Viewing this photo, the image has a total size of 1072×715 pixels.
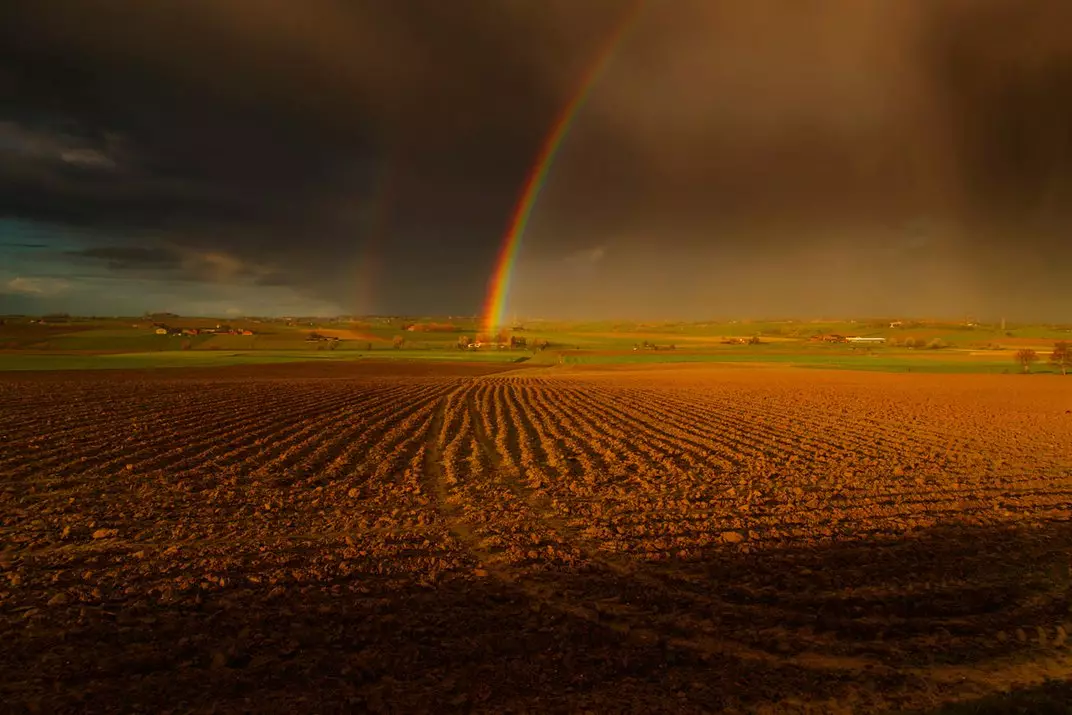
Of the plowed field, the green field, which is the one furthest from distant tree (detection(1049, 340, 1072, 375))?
the plowed field

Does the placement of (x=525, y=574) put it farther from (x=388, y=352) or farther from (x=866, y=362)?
(x=388, y=352)

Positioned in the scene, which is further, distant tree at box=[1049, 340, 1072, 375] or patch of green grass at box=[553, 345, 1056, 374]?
patch of green grass at box=[553, 345, 1056, 374]

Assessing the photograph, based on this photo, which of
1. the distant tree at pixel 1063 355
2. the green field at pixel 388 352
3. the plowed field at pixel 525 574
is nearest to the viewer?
the plowed field at pixel 525 574

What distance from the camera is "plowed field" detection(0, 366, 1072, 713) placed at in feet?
18.3

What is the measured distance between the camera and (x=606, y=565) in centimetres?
874

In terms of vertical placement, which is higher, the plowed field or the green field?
the green field

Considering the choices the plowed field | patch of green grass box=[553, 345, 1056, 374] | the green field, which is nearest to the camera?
the plowed field

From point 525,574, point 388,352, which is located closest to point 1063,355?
point 525,574

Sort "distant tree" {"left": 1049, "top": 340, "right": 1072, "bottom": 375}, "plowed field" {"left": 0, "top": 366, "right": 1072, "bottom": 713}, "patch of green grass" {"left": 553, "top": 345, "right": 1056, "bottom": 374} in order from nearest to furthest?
"plowed field" {"left": 0, "top": 366, "right": 1072, "bottom": 713} < "distant tree" {"left": 1049, "top": 340, "right": 1072, "bottom": 375} < "patch of green grass" {"left": 553, "top": 345, "right": 1056, "bottom": 374}

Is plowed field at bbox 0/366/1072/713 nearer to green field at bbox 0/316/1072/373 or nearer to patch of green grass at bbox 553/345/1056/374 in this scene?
patch of green grass at bbox 553/345/1056/374

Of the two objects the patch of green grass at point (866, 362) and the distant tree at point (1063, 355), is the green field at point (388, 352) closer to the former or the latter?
the patch of green grass at point (866, 362)

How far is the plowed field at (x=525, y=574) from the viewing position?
18.3 feet

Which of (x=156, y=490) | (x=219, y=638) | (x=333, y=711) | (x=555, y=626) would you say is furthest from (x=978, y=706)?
(x=156, y=490)

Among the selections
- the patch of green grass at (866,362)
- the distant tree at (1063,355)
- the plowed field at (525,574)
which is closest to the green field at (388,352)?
the patch of green grass at (866,362)
